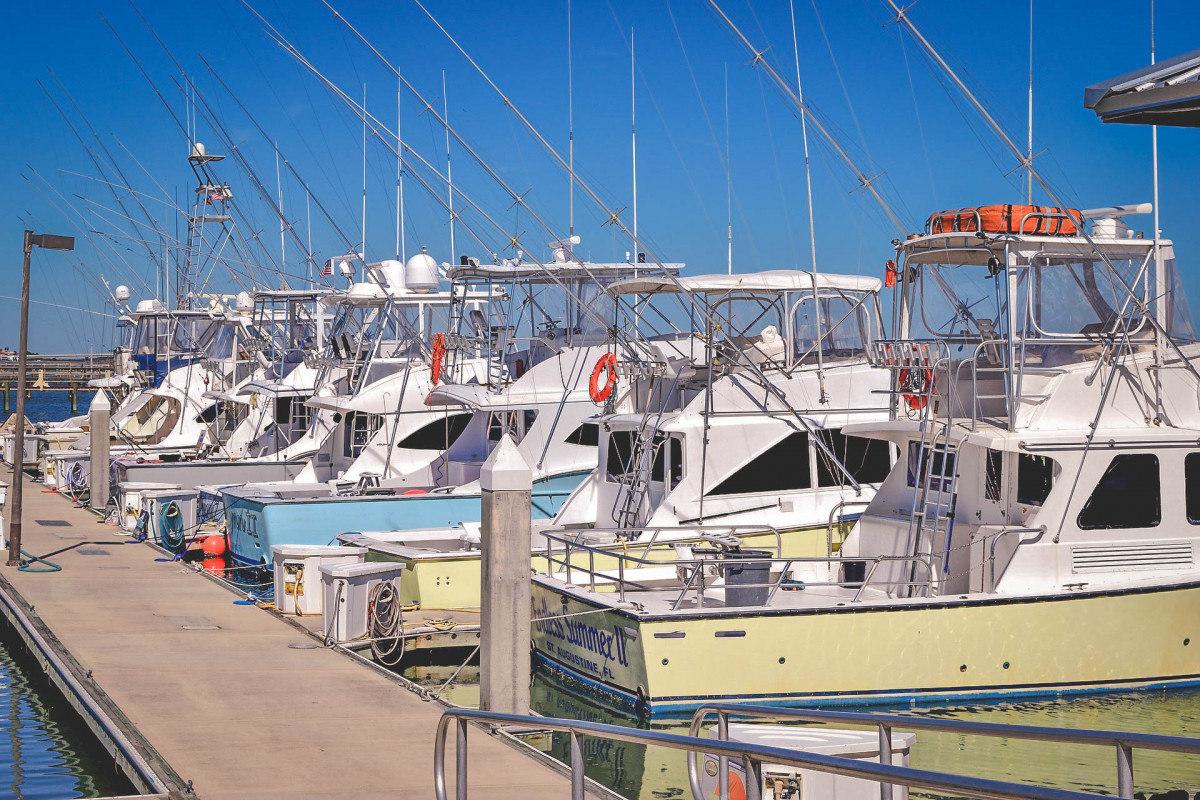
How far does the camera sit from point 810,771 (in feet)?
21.9

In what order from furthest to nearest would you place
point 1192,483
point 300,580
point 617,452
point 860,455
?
point 860,455
point 617,452
point 300,580
point 1192,483

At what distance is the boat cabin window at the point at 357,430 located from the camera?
936 inches

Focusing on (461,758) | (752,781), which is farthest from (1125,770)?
(461,758)

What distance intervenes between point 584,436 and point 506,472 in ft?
→ 36.3

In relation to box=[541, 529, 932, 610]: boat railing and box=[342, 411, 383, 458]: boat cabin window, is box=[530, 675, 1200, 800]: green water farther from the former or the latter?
box=[342, 411, 383, 458]: boat cabin window

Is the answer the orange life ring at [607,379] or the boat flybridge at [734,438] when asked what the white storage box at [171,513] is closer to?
the boat flybridge at [734,438]

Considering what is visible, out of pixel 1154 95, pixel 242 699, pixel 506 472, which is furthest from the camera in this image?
pixel 242 699

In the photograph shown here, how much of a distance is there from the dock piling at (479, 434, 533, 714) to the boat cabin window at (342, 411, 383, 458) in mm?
14049

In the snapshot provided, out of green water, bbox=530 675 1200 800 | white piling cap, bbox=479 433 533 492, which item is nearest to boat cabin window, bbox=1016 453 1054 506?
green water, bbox=530 675 1200 800

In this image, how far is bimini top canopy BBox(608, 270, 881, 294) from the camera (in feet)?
53.9

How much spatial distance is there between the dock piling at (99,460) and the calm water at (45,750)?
1157 centimetres

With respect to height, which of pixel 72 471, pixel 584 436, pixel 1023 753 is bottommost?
pixel 1023 753

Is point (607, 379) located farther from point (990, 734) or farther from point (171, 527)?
point (990, 734)

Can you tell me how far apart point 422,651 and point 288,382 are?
49.1ft
